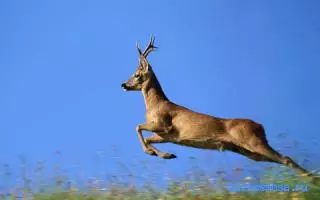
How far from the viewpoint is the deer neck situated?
45.6 feet

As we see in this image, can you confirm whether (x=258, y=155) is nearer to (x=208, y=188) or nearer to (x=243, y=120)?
(x=243, y=120)

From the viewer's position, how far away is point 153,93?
14094 millimetres

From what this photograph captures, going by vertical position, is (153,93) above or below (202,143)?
above

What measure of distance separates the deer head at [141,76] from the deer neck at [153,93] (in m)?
0.09

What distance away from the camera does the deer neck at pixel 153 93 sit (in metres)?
13.9

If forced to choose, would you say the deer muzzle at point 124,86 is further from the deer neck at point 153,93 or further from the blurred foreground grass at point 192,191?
the blurred foreground grass at point 192,191

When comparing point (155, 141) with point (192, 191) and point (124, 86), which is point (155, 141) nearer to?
point (124, 86)

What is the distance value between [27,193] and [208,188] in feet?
6.95

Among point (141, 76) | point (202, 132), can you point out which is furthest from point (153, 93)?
point (202, 132)

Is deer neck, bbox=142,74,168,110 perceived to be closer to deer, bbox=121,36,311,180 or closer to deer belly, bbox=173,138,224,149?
deer, bbox=121,36,311,180

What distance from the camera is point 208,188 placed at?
23.0 ft

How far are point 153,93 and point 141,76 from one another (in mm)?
478

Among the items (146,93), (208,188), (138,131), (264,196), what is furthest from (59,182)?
(146,93)

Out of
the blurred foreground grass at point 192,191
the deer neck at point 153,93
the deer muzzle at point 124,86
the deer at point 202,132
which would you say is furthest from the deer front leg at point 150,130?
the blurred foreground grass at point 192,191
